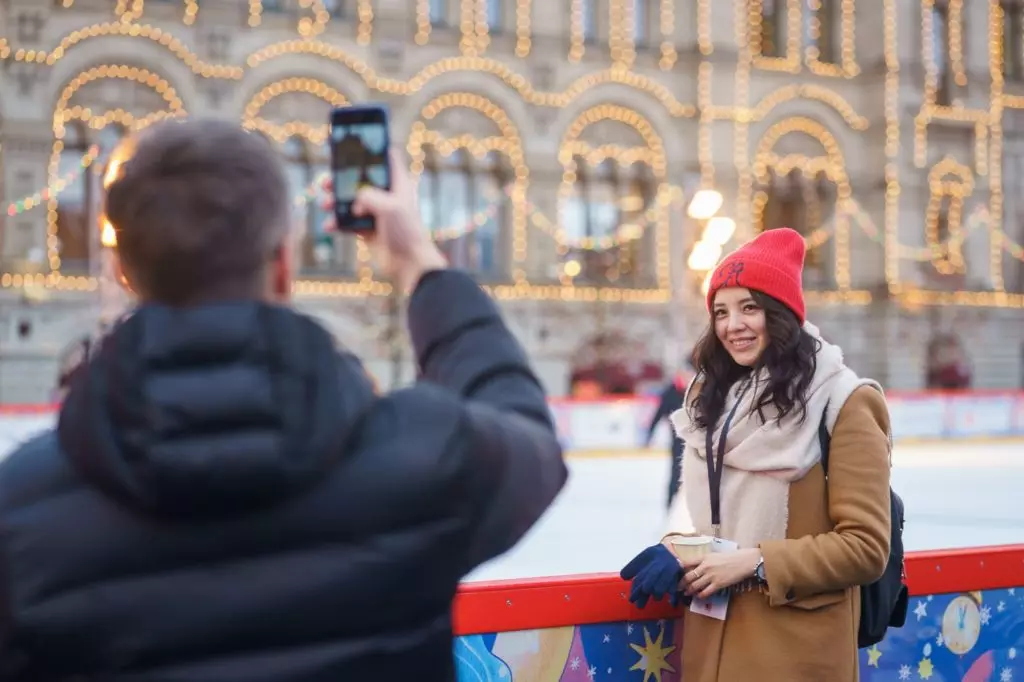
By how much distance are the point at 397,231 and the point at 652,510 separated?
29.8 ft

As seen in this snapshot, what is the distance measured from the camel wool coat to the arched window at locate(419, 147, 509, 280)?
799 inches

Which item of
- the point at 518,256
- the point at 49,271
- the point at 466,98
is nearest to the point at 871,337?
the point at 518,256

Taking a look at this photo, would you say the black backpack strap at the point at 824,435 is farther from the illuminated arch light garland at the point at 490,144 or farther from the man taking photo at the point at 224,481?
the illuminated arch light garland at the point at 490,144

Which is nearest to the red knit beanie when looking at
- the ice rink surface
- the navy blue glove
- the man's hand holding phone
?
the navy blue glove

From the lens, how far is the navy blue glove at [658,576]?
2383 millimetres

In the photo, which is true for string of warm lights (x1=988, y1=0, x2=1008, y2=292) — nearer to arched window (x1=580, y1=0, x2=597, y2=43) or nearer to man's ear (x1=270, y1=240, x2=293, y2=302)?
arched window (x1=580, y1=0, x2=597, y2=43)

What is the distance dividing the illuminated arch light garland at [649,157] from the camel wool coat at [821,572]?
68.6 feet

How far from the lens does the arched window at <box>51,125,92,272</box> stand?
20188mm

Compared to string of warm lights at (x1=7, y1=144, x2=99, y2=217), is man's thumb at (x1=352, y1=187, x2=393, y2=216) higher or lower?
lower

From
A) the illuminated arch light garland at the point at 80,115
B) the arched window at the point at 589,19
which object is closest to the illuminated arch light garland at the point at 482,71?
the arched window at the point at 589,19

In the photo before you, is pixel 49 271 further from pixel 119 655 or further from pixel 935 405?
pixel 119 655

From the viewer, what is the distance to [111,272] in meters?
1.44

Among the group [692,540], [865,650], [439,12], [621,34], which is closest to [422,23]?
[439,12]

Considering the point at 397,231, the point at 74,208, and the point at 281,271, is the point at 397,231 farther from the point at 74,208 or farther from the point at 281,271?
the point at 74,208
